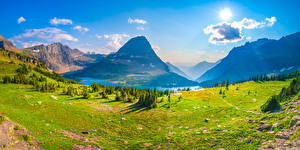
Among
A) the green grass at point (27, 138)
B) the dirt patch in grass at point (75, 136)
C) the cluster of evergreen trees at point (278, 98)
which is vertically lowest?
the dirt patch in grass at point (75, 136)

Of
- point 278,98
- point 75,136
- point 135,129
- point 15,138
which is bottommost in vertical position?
point 135,129

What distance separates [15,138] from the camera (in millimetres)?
20688

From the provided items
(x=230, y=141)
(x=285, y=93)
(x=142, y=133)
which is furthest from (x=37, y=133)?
(x=285, y=93)

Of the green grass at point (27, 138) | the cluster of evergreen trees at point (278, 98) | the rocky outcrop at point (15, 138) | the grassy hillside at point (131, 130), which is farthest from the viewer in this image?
the cluster of evergreen trees at point (278, 98)

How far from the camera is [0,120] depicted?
2248 cm

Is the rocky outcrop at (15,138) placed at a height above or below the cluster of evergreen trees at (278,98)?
below

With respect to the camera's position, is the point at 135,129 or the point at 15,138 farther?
the point at 135,129

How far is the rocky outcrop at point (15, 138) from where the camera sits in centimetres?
1931

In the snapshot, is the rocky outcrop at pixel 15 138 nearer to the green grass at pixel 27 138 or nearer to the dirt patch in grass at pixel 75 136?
the green grass at pixel 27 138

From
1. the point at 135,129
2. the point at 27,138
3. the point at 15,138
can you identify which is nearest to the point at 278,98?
the point at 135,129

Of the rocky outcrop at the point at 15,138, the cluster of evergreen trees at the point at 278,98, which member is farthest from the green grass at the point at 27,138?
the cluster of evergreen trees at the point at 278,98

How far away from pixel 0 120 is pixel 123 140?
2263cm

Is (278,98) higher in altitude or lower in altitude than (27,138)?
higher

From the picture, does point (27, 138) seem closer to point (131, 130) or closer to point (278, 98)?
point (131, 130)
